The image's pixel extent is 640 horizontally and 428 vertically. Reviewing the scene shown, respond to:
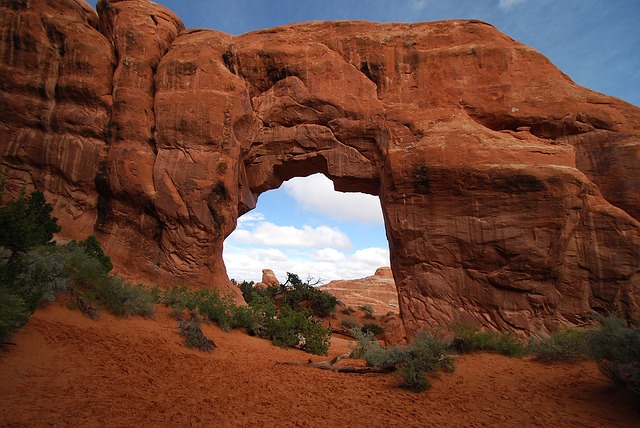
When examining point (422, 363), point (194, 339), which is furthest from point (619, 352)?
point (194, 339)

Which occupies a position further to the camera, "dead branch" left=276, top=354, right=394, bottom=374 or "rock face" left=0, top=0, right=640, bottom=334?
"rock face" left=0, top=0, right=640, bottom=334

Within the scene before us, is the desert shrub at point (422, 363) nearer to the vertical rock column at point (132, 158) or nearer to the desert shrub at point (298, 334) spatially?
the desert shrub at point (298, 334)

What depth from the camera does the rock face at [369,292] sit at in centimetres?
3308

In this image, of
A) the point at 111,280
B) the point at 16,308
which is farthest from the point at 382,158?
the point at 16,308

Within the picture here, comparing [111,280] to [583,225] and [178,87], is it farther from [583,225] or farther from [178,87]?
[583,225]

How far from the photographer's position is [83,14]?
15.5 metres

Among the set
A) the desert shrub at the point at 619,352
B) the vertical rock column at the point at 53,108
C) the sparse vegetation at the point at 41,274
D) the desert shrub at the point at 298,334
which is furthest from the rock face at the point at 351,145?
the desert shrub at the point at 619,352

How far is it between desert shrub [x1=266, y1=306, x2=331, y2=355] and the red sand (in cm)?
301

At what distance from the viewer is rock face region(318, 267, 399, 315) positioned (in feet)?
109

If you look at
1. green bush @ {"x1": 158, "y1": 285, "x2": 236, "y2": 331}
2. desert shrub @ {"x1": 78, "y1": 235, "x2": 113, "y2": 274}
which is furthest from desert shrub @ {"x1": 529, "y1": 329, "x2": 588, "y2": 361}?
desert shrub @ {"x1": 78, "y1": 235, "x2": 113, "y2": 274}

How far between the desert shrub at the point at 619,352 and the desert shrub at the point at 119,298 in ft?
32.2

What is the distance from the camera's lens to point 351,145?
1422cm

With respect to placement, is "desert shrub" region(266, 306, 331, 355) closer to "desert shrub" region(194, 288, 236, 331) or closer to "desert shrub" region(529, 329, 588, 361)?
"desert shrub" region(194, 288, 236, 331)

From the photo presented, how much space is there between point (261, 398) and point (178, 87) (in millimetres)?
13026
